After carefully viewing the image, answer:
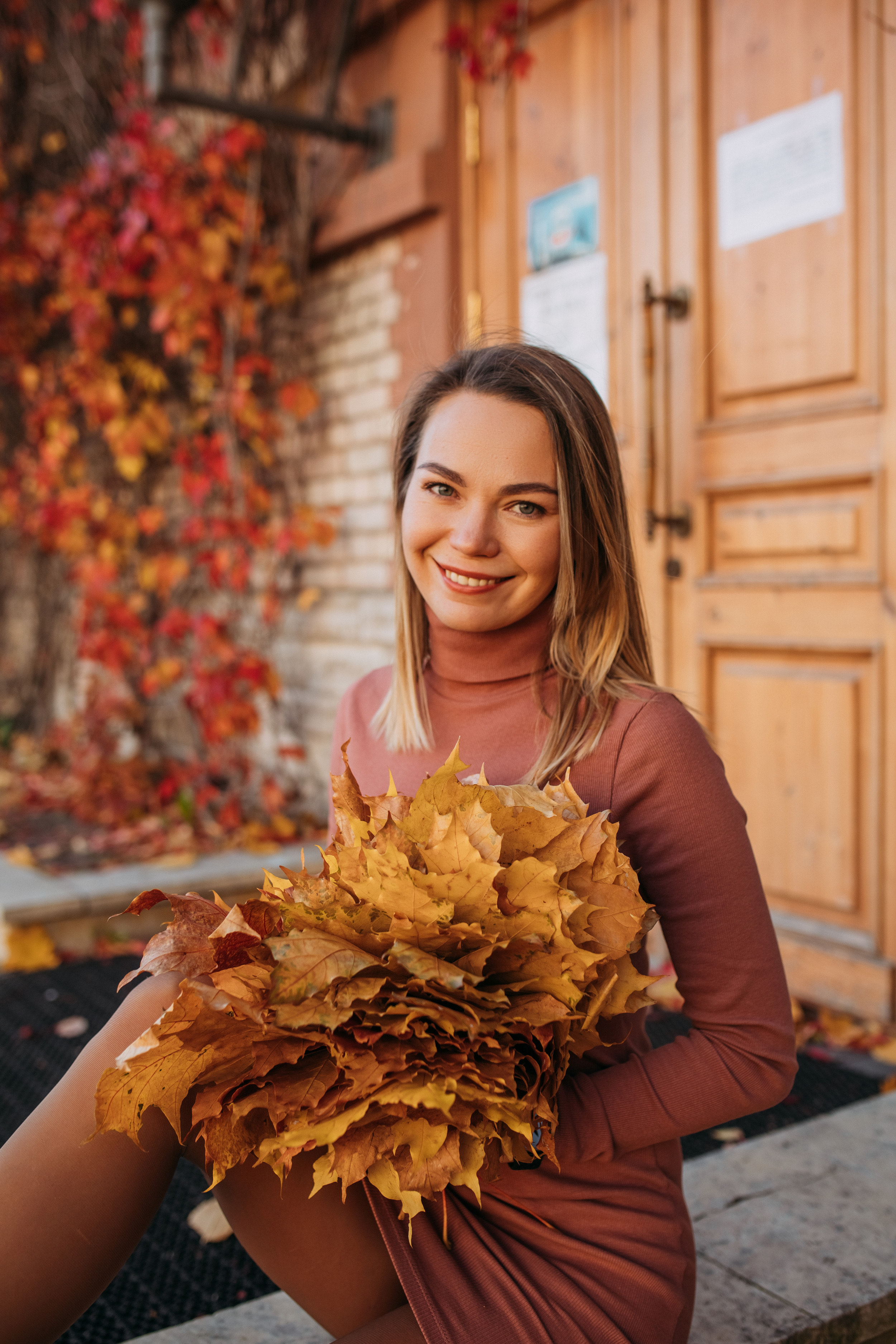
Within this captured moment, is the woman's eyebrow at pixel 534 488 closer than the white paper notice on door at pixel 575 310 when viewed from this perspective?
Yes

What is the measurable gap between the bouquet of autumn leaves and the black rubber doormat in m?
0.71

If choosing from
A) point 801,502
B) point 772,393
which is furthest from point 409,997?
point 772,393

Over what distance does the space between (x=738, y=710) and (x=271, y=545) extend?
236 cm

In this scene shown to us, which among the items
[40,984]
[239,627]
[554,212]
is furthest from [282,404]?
[40,984]

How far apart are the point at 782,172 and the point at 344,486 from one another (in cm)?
229

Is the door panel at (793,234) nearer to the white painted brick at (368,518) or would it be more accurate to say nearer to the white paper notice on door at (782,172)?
the white paper notice on door at (782,172)

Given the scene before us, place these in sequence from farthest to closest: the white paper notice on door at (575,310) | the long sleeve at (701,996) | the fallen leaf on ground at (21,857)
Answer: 1. the fallen leaf on ground at (21,857)
2. the white paper notice on door at (575,310)
3. the long sleeve at (701,996)

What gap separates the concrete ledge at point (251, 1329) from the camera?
1719mm

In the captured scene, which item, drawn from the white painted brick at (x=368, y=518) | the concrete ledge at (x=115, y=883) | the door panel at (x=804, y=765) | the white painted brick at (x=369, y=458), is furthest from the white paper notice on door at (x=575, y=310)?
the concrete ledge at (x=115, y=883)

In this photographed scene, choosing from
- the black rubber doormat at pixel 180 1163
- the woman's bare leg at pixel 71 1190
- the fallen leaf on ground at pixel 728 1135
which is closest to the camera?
the woman's bare leg at pixel 71 1190

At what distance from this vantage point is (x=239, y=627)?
18.4ft

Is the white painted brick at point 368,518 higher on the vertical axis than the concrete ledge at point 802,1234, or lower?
higher

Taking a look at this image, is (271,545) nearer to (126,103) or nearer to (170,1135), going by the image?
(126,103)

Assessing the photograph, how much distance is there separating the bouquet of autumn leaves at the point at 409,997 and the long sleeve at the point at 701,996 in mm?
170
